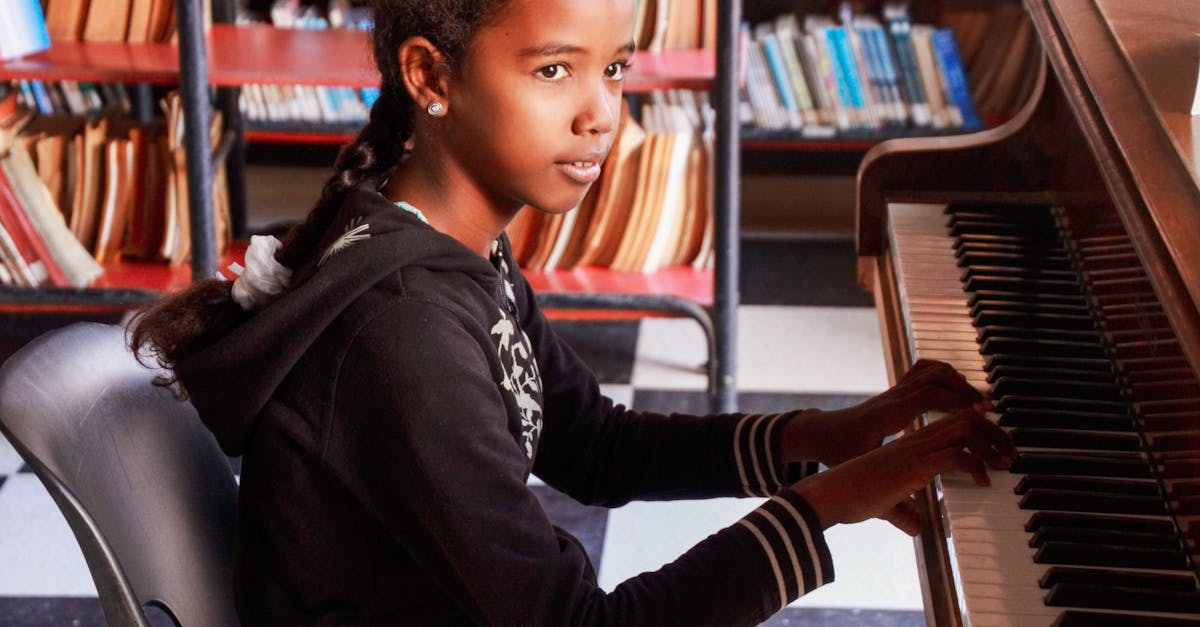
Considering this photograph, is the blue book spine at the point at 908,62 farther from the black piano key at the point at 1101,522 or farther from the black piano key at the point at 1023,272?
the black piano key at the point at 1101,522

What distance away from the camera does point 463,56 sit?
118 centimetres

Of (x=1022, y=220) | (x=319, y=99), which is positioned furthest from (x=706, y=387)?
(x=1022, y=220)

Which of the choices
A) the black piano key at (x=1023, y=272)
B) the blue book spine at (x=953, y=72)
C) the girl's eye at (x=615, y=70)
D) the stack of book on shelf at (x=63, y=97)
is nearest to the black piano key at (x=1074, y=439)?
the black piano key at (x=1023, y=272)

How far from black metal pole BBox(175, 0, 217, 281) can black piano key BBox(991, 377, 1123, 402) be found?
1.64m

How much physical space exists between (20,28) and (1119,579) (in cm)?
231

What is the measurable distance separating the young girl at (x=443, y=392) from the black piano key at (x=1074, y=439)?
47 millimetres

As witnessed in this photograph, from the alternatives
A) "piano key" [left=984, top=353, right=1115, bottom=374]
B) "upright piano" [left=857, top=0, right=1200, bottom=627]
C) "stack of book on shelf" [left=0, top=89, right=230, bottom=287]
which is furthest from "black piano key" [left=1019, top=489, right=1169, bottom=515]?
"stack of book on shelf" [left=0, top=89, right=230, bottom=287]

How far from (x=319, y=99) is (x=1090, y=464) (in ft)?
8.24

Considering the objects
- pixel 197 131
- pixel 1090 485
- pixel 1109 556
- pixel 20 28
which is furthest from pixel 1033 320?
pixel 20 28

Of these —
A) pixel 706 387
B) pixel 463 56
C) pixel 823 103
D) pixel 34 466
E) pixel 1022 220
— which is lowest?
pixel 706 387

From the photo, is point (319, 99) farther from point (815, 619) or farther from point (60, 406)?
point (60, 406)

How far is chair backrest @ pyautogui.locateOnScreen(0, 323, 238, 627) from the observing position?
103cm

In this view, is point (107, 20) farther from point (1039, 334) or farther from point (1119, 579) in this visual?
point (1119, 579)

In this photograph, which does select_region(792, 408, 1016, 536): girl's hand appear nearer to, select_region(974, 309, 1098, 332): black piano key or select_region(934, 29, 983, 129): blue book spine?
select_region(974, 309, 1098, 332): black piano key
